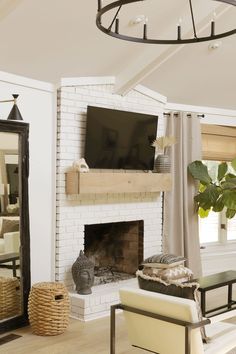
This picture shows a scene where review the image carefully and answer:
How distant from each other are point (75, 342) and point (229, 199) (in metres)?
2.78

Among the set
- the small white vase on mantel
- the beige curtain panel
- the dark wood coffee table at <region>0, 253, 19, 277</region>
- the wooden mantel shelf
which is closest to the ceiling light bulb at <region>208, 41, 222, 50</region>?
the beige curtain panel

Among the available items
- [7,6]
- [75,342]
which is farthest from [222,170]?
[7,6]

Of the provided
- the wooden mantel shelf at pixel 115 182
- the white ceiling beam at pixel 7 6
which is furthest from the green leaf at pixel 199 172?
the white ceiling beam at pixel 7 6

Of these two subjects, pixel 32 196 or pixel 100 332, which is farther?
pixel 32 196

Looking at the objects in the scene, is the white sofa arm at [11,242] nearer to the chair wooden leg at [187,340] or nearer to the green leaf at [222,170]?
the chair wooden leg at [187,340]

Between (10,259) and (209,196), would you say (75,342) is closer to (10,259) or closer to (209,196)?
(10,259)

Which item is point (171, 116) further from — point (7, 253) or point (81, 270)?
point (7, 253)

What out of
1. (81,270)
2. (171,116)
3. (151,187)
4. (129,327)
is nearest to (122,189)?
(151,187)

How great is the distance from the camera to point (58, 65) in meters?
4.57

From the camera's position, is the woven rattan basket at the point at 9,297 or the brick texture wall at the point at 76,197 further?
the brick texture wall at the point at 76,197

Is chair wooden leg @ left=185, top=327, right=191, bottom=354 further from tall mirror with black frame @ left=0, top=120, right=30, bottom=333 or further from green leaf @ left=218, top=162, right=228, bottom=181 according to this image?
green leaf @ left=218, top=162, right=228, bottom=181

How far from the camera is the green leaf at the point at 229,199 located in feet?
19.5

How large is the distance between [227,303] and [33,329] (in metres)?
2.18

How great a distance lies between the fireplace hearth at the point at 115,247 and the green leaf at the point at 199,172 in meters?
0.96
